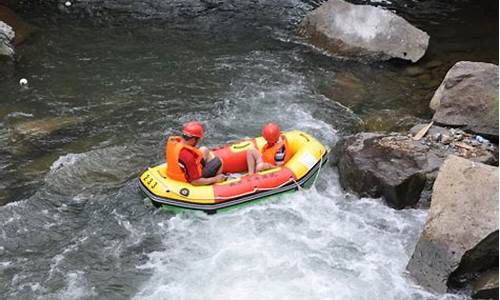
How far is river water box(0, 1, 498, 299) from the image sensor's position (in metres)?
7.11

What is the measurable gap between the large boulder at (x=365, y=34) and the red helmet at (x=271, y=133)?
Answer: 4735mm

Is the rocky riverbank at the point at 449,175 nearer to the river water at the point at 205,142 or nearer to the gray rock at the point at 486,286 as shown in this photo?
the gray rock at the point at 486,286

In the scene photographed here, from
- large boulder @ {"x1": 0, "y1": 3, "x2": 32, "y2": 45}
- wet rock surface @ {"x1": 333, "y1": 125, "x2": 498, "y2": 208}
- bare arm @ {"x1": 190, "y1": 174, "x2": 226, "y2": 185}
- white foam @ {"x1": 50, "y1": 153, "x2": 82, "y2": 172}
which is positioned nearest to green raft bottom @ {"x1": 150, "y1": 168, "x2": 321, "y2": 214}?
bare arm @ {"x1": 190, "y1": 174, "x2": 226, "y2": 185}

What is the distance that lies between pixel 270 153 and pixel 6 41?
274 inches

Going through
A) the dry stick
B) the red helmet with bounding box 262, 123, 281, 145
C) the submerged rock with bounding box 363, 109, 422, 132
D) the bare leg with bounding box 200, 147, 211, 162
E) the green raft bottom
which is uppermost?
the red helmet with bounding box 262, 123, 281, 145

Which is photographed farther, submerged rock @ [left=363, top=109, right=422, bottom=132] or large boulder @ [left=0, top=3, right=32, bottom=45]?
large boulder @ [left=0, top=3, right=32, bottom=45]

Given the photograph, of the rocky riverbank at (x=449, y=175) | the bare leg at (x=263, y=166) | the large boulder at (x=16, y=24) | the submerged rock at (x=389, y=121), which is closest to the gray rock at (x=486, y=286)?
the rocky riverbank at (x=449, y=175)

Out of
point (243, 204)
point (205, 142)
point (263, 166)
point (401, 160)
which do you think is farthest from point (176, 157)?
point (401, 160)

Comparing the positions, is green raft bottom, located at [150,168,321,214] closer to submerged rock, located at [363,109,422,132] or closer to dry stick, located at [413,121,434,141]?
dry stick, located at [413,121,434,141]

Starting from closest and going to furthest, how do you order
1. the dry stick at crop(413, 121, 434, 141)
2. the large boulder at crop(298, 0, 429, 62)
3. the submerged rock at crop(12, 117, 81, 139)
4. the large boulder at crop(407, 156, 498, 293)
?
the large boulder at crop(407, 156, 498, 293) < the dry stick at crop(413, 121, 434, 141) < the submerged rock at crop(12, 117, 81, 139) < the large boulder at crop(298, 0, 429, 62)

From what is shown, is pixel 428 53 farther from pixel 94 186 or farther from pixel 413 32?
pixel 94 186

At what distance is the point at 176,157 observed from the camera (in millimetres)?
8086

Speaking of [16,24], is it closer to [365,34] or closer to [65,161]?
[65,161]

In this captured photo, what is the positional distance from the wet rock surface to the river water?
0.77ft
